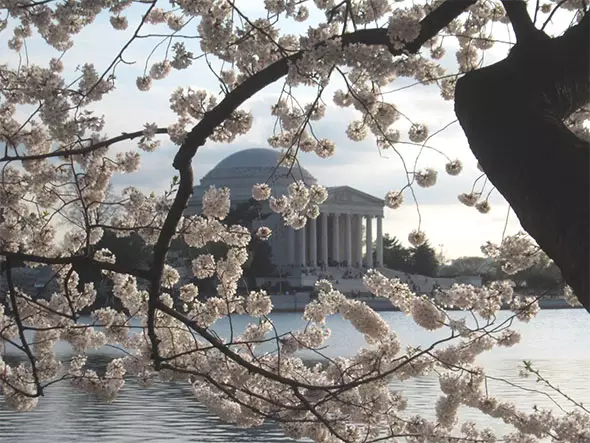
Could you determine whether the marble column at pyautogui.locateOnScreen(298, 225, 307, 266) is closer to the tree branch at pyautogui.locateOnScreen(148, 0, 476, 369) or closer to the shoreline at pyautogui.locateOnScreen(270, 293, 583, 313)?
the shoreline at pyautogui.locateOnScreen(270, 293, 583, 313)

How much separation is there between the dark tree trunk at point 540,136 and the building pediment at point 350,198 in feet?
292

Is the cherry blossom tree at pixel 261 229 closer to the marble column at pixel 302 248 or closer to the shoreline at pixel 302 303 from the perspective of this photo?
the shoreline at pixel 302 303

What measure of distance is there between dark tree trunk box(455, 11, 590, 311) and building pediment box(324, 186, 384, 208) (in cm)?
8890

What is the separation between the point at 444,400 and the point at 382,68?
8.03 feet

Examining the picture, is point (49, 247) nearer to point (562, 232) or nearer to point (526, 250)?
point (526, 250)

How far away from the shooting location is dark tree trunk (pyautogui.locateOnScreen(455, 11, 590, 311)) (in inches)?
107

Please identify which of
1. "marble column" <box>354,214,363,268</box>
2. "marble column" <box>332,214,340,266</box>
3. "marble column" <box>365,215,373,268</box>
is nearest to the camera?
"marble column" <box>332,214,340,266</box>

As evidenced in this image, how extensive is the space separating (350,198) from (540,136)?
91.9m

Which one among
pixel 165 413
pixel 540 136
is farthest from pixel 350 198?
pixel 540 136

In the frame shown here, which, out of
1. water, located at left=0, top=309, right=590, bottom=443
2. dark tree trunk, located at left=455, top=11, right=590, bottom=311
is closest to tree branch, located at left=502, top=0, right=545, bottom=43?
dark tree trunk, located at left=455, top=11, right=590, bottom=311

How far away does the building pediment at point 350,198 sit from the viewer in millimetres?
93250

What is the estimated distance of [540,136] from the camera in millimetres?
2953

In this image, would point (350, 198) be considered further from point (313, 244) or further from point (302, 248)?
point (302, 248)

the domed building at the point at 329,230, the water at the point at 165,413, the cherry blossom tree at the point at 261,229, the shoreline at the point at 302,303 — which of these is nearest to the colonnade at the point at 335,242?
the domed building at the point at 329,230
